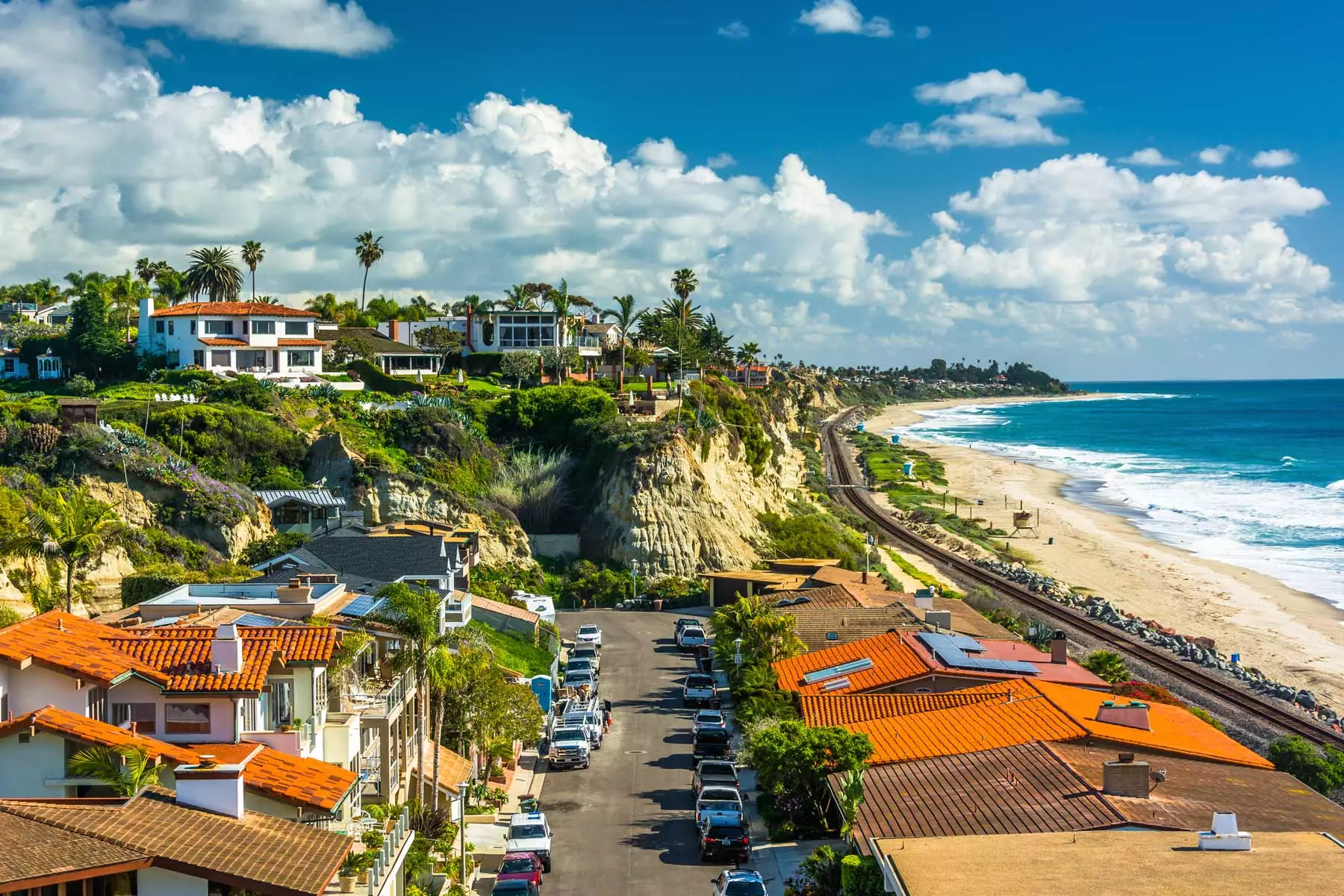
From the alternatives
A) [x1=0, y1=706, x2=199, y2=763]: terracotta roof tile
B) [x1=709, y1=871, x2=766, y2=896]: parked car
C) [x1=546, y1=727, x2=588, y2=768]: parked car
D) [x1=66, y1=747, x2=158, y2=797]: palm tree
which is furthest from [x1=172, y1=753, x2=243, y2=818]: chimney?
[x1=546, y1=727, x2=588, y2=768]: parked car

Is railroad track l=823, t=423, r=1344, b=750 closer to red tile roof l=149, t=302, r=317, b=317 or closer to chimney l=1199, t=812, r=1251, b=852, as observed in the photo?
chimney l=1199, t=812, r=1251, b=852

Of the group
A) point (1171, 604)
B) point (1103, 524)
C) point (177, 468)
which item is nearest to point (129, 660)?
point (177, 468)

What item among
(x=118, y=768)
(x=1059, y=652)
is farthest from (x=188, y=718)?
(x=1059, y=652)

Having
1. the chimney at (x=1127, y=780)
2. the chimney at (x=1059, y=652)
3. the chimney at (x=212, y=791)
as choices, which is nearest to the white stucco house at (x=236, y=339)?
the chimney at (x=1059, y=652)

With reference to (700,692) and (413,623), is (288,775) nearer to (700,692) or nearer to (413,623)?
(413,623)

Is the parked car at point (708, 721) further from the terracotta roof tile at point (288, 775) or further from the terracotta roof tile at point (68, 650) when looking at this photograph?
the terracotta roof tile at point (68, 650)

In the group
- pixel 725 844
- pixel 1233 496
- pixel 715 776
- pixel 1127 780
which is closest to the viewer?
pixel 1127 780

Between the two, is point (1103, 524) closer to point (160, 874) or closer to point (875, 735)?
point (875, 735)
